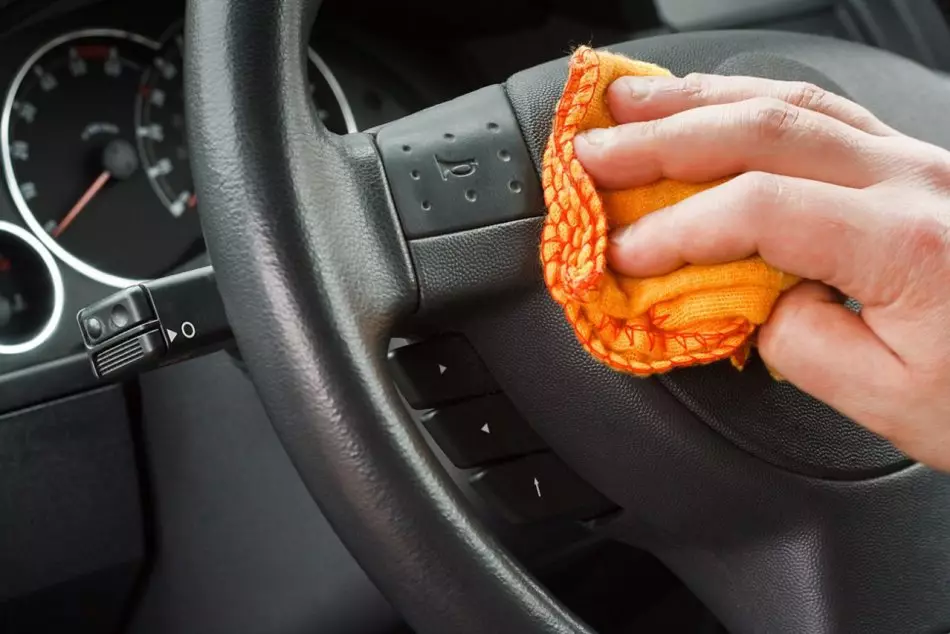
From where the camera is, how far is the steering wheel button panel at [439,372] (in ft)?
1.87

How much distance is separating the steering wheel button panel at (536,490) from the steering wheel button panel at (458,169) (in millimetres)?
165

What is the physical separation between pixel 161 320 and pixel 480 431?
19cm

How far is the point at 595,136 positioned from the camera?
1.62 ft

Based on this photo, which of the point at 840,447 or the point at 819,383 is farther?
the point at 840,447

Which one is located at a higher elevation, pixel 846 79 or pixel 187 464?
pixel 846 79

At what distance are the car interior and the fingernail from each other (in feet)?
0.20

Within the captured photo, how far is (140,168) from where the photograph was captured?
0.88 metres

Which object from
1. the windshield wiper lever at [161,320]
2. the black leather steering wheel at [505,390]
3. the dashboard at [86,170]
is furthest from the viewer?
the dashboard at [86,170]

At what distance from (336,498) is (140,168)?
1.79ft

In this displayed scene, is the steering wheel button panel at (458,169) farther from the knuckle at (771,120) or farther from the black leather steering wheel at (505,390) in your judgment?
the knuckle at (771,120)

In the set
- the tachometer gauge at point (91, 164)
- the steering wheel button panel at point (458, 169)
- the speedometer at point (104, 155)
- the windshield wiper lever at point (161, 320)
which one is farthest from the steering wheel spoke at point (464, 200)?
the tachometer gauge at point (91, 164)

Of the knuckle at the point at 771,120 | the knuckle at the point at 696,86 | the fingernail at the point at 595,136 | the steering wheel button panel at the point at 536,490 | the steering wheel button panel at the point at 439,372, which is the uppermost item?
the knuckle at the point at 696,86

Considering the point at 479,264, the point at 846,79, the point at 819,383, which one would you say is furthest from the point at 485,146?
the point at 846,79

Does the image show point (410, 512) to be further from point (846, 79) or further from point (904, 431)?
point (846, 79)
